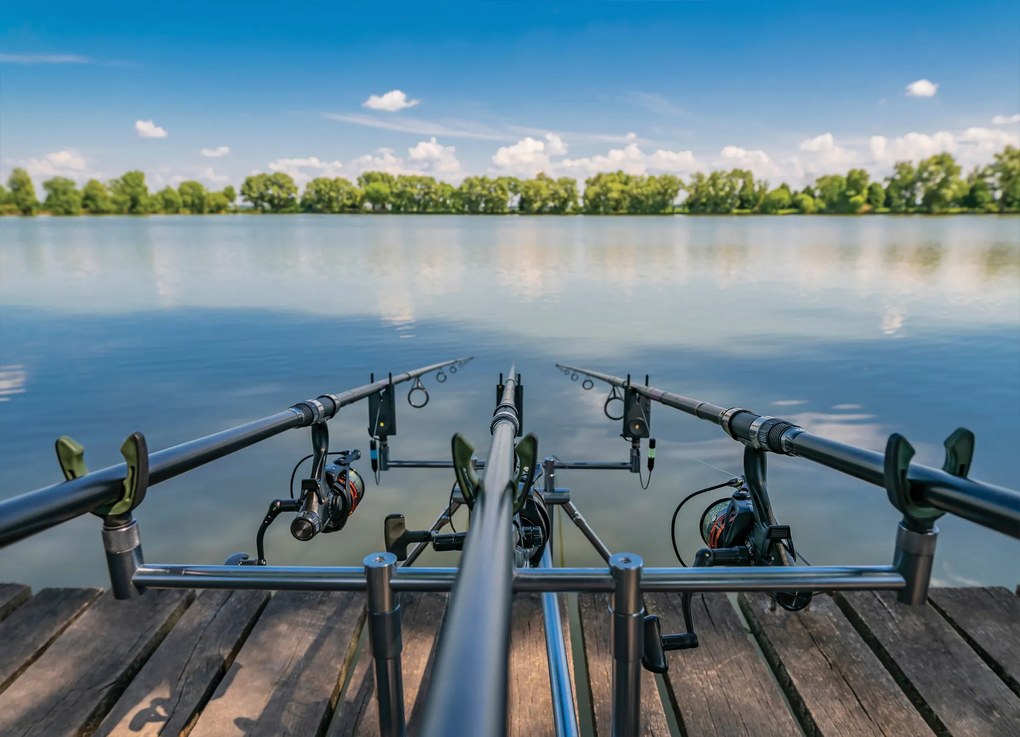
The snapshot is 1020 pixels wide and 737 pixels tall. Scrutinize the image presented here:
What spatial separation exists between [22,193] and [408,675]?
606ft

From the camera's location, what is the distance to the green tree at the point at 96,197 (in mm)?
150000

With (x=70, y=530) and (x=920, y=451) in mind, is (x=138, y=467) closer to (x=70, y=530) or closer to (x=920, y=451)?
(x=70, y=530)

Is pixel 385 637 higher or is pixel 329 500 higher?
pixel 385 637

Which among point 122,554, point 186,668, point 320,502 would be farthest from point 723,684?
point 122,554

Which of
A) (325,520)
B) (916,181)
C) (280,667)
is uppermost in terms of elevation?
(916,181)

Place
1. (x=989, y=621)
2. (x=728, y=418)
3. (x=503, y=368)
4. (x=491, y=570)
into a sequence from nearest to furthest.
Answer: (x=491, y=570), (x=728, y=418), (x=989, y=621), (x=503, y=368)

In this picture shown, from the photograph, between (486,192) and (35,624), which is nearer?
(35,624)

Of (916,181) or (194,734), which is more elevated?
(916,181)

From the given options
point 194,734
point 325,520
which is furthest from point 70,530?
point 194,734

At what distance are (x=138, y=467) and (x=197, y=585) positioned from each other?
275 mm

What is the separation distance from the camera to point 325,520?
12.4 feet

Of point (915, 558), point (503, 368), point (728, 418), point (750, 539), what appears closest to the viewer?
point (915, 558)

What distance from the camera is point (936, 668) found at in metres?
3.01

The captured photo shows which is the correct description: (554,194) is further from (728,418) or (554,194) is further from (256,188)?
(728,418)
